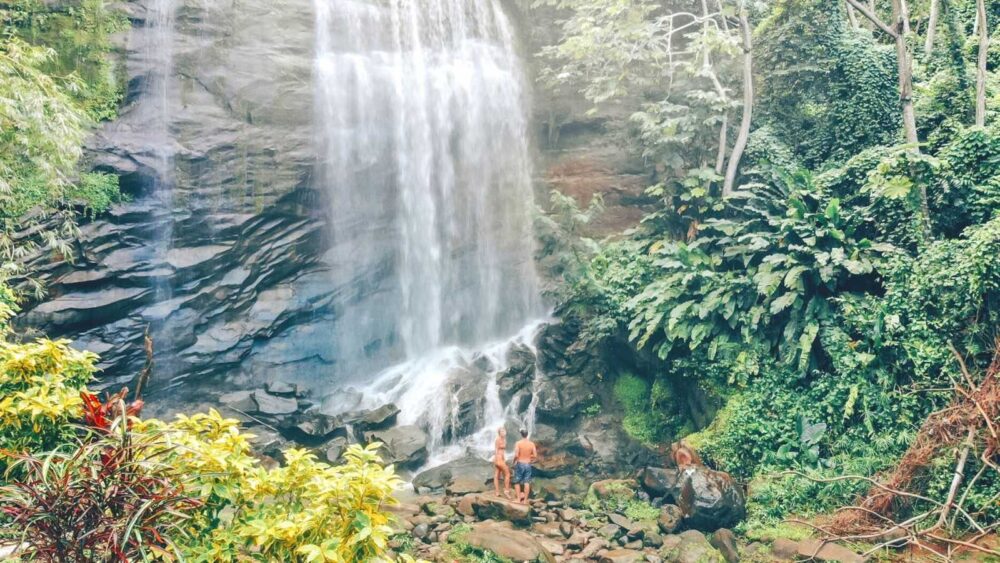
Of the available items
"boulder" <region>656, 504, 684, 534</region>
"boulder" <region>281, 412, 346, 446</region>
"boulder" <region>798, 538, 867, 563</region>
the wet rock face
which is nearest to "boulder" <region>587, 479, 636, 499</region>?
"boulder" <region>656, 504, 684, 534</region>

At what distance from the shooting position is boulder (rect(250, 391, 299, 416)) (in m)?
13.3

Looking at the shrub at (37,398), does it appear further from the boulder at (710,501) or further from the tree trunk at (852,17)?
the tree trunk at (852,17)

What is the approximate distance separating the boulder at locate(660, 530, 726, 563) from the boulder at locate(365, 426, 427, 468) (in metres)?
5.67

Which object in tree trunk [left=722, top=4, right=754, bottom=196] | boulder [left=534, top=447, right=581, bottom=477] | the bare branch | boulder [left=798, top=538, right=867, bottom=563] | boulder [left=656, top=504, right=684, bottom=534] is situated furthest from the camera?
tree trunk [left=722, top=4, right=754, bottom=196]

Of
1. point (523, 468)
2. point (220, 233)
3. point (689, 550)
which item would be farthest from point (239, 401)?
point (689, 550)

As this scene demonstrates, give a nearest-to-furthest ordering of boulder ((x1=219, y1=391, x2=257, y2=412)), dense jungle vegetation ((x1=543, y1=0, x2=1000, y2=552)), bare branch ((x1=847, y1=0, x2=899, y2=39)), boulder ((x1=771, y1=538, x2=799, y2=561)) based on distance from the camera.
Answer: boulder ((x1=771, y1=538, x2=799, y2=561)) → dense jungle vegetation ((x1=543, y1=0, x2=1000, y2=552)) → bare branch ((x1=847, y1=0, x2=899, y2=39)) → boulder ((x1=219, y1=391, x2=257, y2=412))

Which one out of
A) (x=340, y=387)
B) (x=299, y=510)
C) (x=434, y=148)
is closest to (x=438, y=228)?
(x=434, y=148)

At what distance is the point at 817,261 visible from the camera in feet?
33.1

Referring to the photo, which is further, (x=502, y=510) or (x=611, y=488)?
(x=611, y=488)

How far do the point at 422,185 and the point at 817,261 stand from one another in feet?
36.6

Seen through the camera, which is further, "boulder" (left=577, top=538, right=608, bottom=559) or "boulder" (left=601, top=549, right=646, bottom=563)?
"boulder" (left=577, top=538, right=608, bottom=559)

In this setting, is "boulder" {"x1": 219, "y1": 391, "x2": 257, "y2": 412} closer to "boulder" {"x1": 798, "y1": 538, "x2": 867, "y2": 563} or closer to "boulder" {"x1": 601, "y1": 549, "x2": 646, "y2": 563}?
"boulder" {"x1": 601, "y1": 549, "x2": 646, "y2": 563}

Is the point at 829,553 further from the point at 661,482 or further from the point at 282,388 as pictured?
the point at 282,388

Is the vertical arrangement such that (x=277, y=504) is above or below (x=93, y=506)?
below
